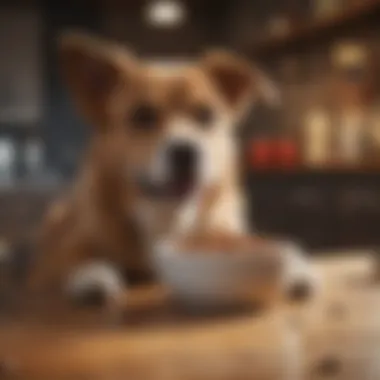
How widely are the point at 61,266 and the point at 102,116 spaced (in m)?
0.19

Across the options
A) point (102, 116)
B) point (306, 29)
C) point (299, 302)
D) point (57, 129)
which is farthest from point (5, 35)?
point (299, 302)

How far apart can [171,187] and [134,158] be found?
0.17ft

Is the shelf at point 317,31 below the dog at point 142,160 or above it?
above

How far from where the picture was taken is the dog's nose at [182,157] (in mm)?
934

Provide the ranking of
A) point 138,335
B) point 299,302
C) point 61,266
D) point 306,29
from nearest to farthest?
point 138,335 → point 299,302 → point 61,266 → point 306,29

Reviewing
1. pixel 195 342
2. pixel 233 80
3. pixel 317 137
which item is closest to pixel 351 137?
pixel 317 137

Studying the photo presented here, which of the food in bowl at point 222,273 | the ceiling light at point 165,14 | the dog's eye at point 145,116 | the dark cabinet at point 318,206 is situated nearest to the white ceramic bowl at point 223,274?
the food in bowl at point 222,273

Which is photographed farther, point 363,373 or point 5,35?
point 5,35

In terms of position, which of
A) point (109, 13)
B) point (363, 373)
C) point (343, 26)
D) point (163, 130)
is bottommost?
point (363, 373)

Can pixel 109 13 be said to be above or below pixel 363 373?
above

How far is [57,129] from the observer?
308 cm

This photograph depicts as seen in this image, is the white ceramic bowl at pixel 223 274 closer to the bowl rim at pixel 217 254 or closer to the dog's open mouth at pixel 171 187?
the bowl rim at pixel 217 254

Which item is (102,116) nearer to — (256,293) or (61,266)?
(61,266)

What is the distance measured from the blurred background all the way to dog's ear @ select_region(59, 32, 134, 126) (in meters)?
1.06
